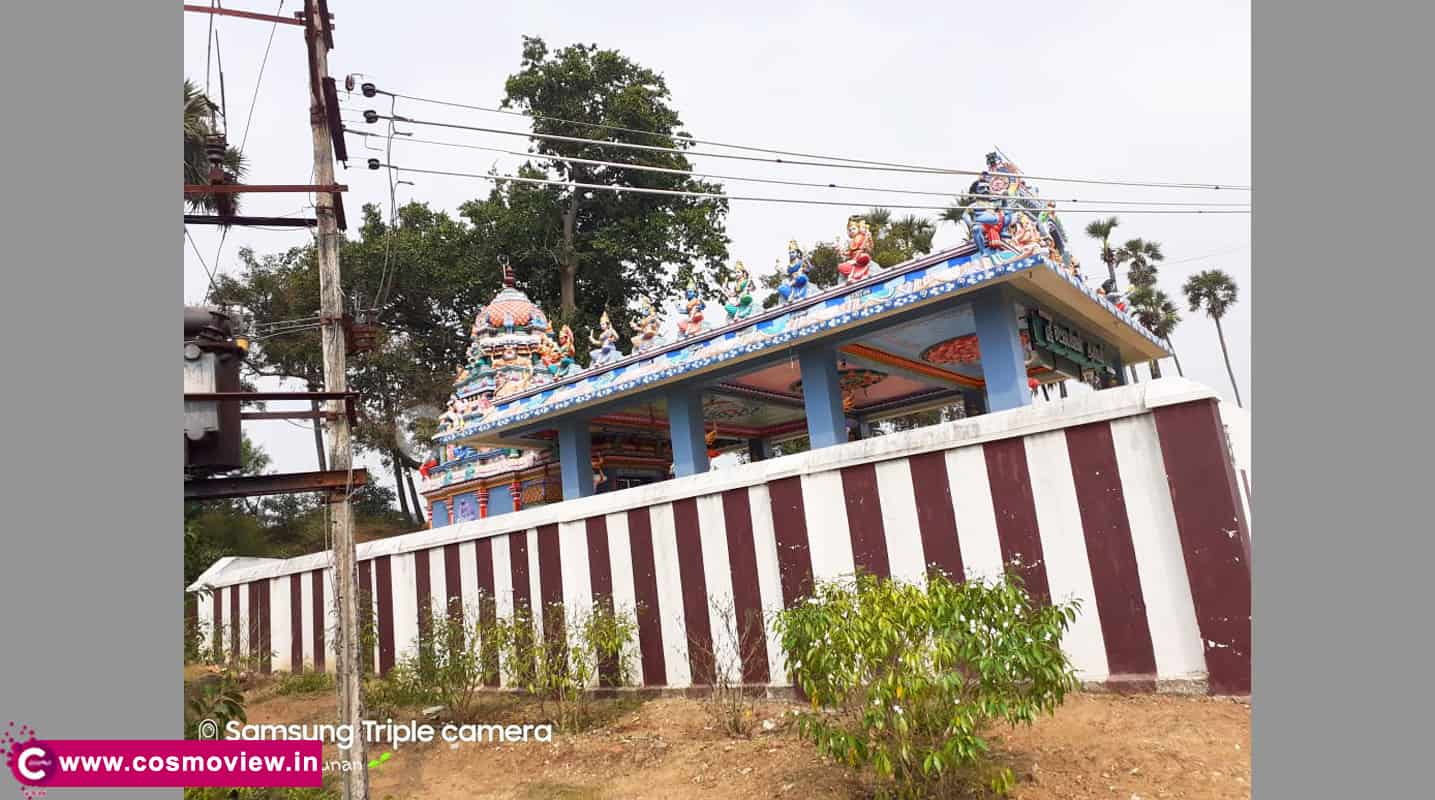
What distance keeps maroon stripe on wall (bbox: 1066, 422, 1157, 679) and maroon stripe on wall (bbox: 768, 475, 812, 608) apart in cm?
215

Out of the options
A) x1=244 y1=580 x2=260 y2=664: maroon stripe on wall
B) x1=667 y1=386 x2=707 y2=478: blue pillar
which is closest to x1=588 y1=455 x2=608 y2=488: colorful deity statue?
x1=667 y1=386 x2=707 y2=478: blue pillar

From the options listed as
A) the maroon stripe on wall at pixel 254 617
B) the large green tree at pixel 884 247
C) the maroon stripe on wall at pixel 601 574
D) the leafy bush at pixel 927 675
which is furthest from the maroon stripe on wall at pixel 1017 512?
the large green tree at pixel 884 247

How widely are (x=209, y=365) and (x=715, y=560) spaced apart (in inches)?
170

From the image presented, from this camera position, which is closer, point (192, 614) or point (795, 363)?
point (795, 363)

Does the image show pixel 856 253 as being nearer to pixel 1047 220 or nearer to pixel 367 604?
pixel 1047 220

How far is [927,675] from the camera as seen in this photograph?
4164 mm

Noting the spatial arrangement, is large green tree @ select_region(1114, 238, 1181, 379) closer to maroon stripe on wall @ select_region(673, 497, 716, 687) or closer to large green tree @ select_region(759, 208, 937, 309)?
large green tree @ select_region(759, 208, 937, 309)

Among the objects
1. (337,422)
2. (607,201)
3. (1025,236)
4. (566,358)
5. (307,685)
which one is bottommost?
(307,685)

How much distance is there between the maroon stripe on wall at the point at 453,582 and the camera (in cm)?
933

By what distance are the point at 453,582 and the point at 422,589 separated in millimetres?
609

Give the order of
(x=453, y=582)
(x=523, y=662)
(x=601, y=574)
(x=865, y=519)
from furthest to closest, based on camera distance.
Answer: (x=453, y=582) < (x=601, y=574) < (x=523, y=662) < (x=865, y=519)

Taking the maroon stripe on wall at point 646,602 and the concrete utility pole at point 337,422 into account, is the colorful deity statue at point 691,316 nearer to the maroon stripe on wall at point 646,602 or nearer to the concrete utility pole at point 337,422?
the maroon stripe on wall at point 646,602
